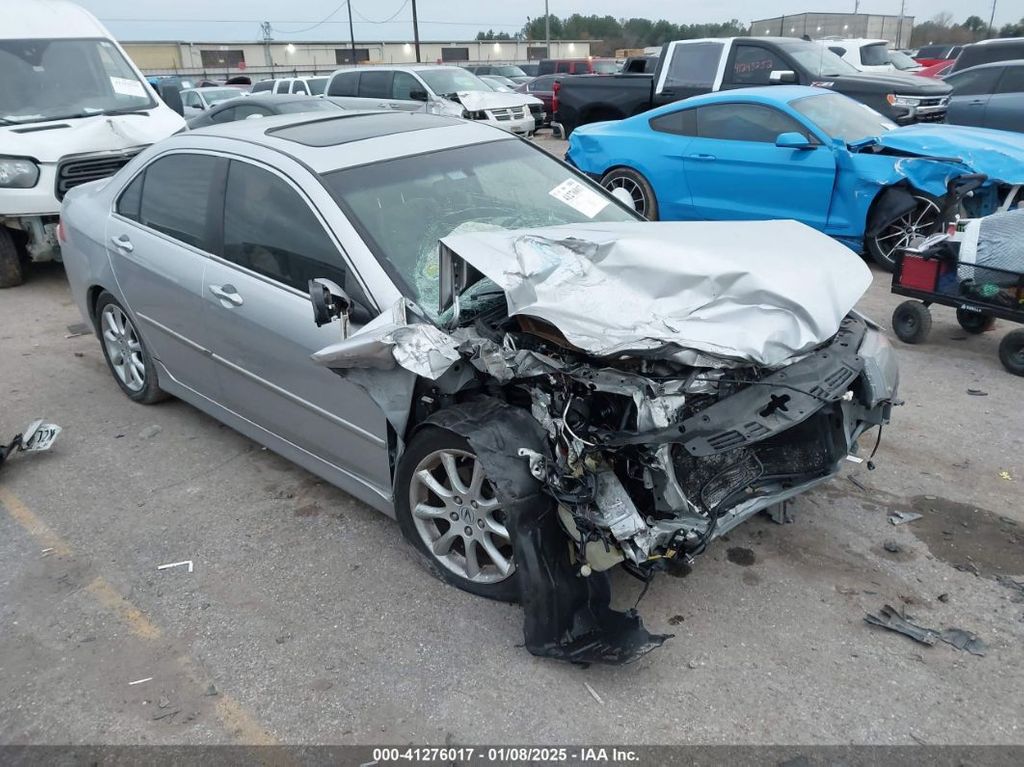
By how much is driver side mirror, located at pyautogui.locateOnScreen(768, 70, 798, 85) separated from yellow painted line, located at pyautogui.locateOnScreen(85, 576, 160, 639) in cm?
1000

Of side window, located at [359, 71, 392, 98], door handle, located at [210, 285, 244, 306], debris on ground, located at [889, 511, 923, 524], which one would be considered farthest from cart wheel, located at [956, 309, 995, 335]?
side window, located at [359, 71, 392, 98]

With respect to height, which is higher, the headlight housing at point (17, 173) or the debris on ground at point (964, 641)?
the headlight housing at point (17, 173)

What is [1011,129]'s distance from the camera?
400 inches

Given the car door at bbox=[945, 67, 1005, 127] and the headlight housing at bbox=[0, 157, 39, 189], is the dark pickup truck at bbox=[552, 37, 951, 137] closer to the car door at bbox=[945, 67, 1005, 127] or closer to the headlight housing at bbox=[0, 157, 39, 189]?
the car door at bbox=[945, 67, 1005, 127]

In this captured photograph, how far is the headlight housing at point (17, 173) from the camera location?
23.5 ft

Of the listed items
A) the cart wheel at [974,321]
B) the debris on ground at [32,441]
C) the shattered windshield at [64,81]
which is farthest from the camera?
the shattered windshield at [64,81]

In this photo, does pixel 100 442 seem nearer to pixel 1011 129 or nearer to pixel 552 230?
pixel 552 230

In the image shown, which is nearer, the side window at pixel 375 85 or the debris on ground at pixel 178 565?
the debris on ground at pixel 178 565

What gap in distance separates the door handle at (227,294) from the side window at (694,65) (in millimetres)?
8880

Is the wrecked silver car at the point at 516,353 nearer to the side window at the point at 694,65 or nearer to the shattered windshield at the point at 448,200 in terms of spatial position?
the shattered windshield at the point at 448,200

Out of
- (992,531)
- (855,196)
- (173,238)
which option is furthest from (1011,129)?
(173,238)

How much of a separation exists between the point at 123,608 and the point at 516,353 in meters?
1.93

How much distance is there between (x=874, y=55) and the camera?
15859mm

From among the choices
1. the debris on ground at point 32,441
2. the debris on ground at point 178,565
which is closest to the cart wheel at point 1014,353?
the debris on ground at point 178,565
